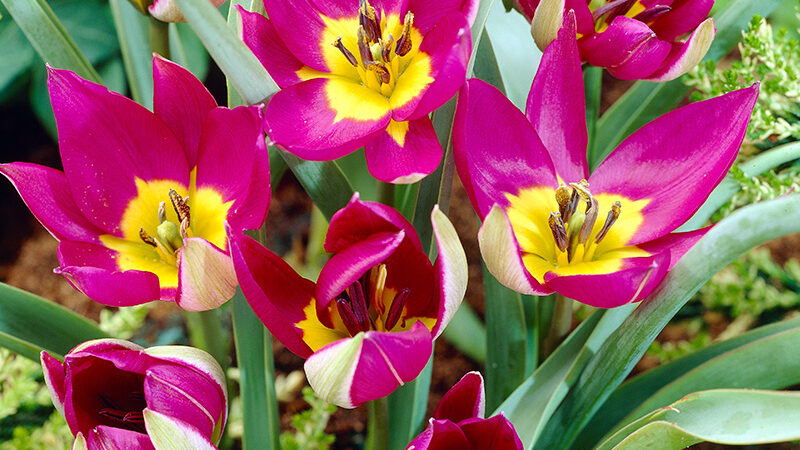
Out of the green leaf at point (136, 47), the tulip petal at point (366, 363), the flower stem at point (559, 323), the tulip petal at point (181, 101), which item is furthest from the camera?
the green leaf at point (136, 47)

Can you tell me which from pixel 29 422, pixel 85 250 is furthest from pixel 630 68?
pixel 29 422

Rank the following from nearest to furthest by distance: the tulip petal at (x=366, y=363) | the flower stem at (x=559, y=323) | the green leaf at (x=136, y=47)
→ the tulip petal at (x=366, y=363)
the flower stem at (x=559, y=323)
the green leaf at (x=136, y=47)

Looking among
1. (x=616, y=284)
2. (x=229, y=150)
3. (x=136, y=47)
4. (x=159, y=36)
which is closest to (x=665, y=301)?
(x=616, y=284)

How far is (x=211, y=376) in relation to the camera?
0.42 meters

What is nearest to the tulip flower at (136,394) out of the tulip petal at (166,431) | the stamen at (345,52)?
the tulip petal at (166,431)

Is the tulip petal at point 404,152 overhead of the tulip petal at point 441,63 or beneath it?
beneath

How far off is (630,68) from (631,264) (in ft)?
0.40

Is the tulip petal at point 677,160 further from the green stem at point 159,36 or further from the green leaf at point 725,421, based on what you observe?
the green stem at point 159,36

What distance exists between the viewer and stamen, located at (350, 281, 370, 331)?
428mm

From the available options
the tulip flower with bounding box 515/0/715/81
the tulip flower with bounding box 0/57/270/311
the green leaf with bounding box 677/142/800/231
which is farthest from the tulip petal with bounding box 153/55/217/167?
the green leaf with bounding box 677/142/800/231

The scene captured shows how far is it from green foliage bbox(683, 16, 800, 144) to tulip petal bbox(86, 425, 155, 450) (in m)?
0.46

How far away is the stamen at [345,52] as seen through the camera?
1.60ft

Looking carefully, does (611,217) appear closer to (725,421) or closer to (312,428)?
(725,421)

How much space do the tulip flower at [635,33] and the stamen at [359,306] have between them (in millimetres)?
195
